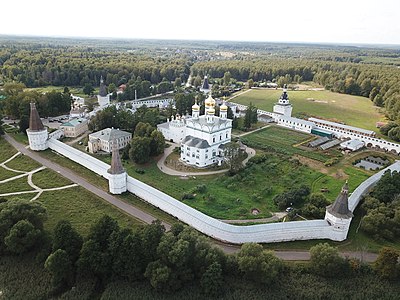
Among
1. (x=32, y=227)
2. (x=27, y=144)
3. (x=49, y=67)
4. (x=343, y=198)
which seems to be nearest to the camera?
(x=32, y=227)

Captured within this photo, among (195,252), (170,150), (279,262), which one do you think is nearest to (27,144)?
(170,150)

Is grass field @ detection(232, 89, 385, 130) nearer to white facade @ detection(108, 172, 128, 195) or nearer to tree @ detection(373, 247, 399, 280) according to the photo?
tree @ detection(373, 247, 399, 280)

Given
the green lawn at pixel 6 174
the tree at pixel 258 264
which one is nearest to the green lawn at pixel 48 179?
the green lawn at pixel 6 174

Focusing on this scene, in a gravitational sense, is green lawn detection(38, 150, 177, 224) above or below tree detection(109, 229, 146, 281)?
below

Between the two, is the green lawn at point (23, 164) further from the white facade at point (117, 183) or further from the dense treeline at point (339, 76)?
the dense treeline at point (339, 76)

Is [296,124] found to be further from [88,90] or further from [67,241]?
[88,90]

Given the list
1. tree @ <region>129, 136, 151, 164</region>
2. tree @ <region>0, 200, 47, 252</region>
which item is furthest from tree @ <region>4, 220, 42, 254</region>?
tree @ <region>129, 136, 151, 164</region>

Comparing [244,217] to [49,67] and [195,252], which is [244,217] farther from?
[49,67]
